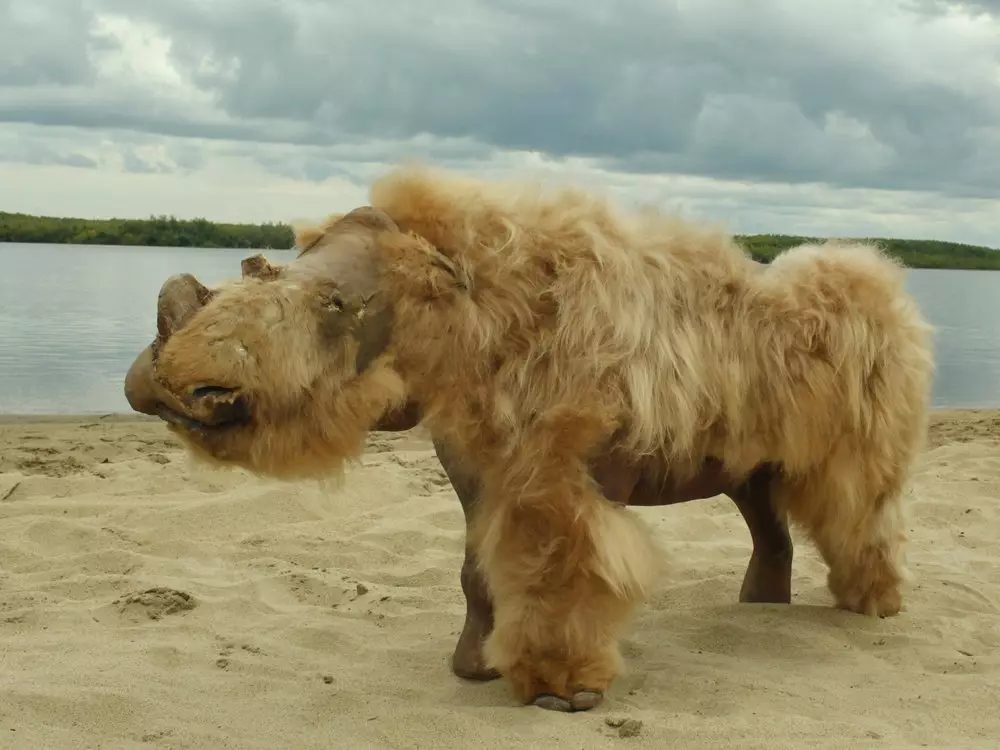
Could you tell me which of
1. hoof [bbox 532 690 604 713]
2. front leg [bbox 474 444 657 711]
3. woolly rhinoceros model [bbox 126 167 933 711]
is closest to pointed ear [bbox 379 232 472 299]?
woolly rhinoceros model [bbox 126 167 933 711]

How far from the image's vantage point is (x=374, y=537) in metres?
5.42

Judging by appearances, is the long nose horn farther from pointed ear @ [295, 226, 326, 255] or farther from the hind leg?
the hind leg

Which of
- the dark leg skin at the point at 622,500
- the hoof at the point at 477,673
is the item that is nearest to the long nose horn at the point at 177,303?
the dark leg skin at the point at 622,500

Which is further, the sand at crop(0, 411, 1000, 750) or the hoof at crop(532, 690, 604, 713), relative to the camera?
the hoof at crop(532, 690, 604, 713)

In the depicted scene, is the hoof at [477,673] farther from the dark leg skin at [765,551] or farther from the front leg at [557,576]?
the dark leg skin at [765,551]

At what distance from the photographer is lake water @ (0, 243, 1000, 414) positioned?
11.1 metres

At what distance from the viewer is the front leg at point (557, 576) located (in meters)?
3.15

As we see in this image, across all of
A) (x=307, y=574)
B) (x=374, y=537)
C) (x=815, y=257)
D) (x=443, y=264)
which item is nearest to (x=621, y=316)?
(x=443, y=264)

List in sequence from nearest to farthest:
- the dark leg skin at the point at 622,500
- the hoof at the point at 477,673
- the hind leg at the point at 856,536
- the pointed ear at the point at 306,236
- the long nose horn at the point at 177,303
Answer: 1. the long nose horn at the point at 177,303
2. the dark leg skin at the point at 622,500
3. the pointed ear at the point at 306,236
4. the hoof at the point at 477,673
5. the hind leg at the point at 856,536

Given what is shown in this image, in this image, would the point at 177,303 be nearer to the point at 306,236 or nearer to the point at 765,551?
the point at 306,236

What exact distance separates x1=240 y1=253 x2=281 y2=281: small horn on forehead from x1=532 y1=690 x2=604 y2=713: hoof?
1.49m

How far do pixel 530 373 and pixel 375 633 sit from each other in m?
1.47

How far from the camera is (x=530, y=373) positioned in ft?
10.5

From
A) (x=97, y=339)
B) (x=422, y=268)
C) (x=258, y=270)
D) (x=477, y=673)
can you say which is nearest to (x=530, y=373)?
(x=422, y=268)
